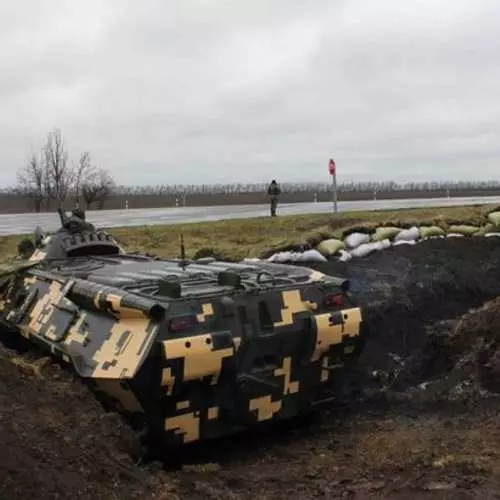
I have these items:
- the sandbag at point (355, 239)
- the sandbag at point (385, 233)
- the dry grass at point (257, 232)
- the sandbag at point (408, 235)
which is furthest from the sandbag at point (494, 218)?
the sandbag at point (355, 239)

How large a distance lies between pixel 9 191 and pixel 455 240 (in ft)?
194

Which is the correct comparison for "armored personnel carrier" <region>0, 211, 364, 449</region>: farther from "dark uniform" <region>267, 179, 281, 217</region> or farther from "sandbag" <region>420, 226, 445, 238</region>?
"dark uniform" <region>267, 179, 281, 217</region>

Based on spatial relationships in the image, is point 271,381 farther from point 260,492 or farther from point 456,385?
point 456,385

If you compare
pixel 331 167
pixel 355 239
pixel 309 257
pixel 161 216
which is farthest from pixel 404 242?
pixel 161 216

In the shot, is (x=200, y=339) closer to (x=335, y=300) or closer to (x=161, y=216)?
(x=335, y=300)

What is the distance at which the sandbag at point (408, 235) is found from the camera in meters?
14.5

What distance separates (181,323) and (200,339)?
0.65 ft

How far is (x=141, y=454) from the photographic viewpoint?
620cm

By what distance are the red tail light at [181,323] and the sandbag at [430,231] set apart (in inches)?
369

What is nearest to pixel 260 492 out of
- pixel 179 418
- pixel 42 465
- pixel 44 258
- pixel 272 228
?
pixel 179 418

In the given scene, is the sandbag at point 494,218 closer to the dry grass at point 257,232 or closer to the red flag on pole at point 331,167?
the dry grass at point 257,232

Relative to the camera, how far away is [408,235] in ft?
47.9

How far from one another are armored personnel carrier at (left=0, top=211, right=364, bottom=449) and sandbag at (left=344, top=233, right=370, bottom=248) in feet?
20.4

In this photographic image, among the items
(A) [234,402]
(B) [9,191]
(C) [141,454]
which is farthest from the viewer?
(B) [9,191]
